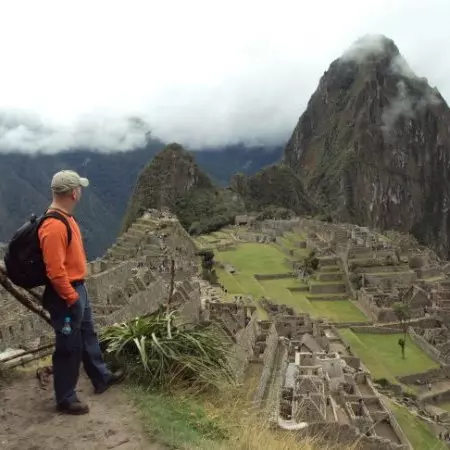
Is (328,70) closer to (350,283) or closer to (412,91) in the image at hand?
(412,91)

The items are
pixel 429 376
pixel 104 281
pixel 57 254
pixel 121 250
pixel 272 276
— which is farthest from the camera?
pixel 272 276

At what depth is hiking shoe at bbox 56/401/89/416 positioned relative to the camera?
507 cm

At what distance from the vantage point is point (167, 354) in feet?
19.7

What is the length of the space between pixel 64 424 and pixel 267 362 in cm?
1056

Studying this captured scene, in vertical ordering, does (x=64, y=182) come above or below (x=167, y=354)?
above

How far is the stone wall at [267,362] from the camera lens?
11.9 metres

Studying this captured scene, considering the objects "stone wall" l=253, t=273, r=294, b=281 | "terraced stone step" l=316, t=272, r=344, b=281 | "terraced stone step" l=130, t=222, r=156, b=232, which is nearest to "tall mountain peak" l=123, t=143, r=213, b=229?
"stone wall" l=253, t=273, r=294, b=281

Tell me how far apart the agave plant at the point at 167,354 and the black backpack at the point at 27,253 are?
147 cm

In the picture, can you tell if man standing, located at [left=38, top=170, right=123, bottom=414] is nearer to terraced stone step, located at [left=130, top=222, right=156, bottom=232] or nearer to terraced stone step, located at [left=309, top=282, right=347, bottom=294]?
terraced stone step, located at [left=130, top=222, right=156, bottom=232]

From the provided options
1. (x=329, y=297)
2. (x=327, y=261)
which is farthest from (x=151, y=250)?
(x=327, y=261)

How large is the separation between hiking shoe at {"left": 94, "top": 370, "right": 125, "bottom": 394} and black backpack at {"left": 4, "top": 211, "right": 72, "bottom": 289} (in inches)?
52.1

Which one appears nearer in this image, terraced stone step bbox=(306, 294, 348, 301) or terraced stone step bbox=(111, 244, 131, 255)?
terraced stone step bbox=(111, 244, 131, 255)

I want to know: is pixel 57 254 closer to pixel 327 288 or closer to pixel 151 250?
pixel 151 250

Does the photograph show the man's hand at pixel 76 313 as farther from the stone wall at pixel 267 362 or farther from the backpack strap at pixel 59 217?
the stone wall at pixel 267 362
